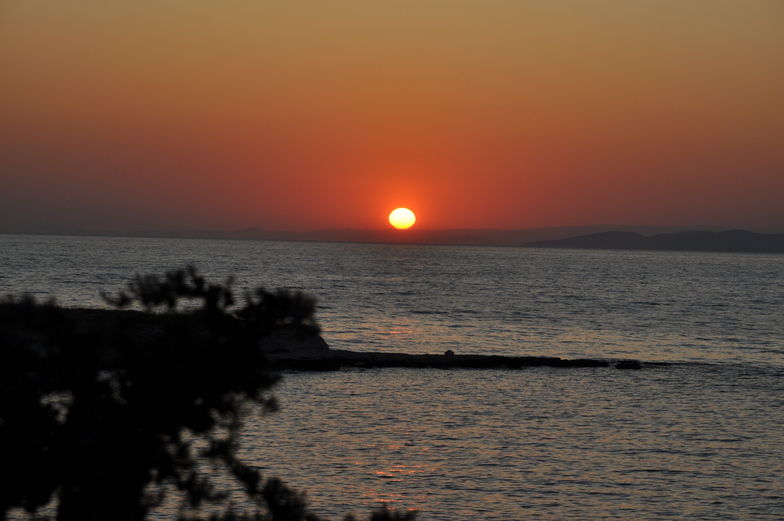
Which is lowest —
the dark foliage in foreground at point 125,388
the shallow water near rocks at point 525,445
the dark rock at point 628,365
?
the dark rock at point 628,365

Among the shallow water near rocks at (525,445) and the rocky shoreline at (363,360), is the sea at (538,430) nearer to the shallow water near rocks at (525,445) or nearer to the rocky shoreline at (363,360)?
the shallow water near rocks at (525,445)

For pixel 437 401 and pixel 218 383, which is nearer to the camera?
pixel 218 383

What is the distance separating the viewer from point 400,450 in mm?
26719

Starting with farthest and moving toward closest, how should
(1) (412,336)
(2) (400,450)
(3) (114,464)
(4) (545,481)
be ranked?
(1) (412,336)
(2) (400,450)
(4) (545,481)
(3) (114,464)

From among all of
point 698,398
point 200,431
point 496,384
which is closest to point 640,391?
point 698,398

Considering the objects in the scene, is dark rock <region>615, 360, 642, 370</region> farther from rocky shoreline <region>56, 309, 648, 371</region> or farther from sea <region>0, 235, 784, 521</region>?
sea <region>0, 235, 784, 521</region>

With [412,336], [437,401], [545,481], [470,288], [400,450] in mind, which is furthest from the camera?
[470,288]

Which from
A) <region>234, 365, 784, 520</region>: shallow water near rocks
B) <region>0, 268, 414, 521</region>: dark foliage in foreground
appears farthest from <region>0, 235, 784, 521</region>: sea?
<region>0, 268, 414, 521</region>: dark foliage in foreground

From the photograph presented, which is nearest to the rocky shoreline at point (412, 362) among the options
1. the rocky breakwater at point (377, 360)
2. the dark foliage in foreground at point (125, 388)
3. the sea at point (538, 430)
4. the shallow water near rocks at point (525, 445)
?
the rocky breakwater at point (377, 360)

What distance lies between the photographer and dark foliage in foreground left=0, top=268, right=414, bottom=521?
776cm

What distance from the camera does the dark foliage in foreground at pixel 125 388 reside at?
776 cm

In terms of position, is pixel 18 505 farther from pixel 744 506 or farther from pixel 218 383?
pixel 744 506

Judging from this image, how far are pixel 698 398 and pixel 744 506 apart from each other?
1723 centimetres

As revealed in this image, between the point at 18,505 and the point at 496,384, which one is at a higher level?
the point at 18,505
